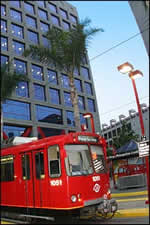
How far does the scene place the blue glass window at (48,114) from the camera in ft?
127

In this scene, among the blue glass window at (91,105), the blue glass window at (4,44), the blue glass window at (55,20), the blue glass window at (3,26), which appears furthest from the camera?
the blue glass window at (55,20)

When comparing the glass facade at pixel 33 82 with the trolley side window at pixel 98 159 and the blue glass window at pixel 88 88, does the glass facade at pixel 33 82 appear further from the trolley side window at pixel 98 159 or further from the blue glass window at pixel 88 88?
the trolley side window at pixel 98 159

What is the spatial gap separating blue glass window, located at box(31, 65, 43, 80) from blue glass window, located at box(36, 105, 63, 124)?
→ 517 cm

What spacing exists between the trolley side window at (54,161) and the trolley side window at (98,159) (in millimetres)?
1313

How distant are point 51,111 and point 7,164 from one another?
30.7m

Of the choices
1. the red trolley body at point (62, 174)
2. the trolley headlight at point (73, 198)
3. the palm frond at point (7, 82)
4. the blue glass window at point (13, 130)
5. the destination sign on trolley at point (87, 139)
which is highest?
the palm frond at point (7, 82)

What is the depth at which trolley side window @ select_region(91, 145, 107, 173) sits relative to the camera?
8446 mm

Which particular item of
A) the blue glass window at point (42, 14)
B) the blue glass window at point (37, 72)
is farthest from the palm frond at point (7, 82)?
the blue glass window at point (42, 14)

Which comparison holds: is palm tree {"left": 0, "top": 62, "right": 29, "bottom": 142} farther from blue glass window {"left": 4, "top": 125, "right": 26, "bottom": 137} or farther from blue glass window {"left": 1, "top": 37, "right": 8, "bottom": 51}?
blue glass window {"left": 1, "top": 37, "right": 8, "bottom": 51}

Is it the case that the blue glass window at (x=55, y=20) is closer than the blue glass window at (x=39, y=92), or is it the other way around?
the blue glass window at (x=39, y=92)

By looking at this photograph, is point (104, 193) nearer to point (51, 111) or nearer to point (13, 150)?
point (13, 150)

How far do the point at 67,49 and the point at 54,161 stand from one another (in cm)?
1096

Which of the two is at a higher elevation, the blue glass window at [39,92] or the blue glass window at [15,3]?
the blue glass window at [15,3]

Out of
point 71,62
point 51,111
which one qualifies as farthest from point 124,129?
point 71,62
